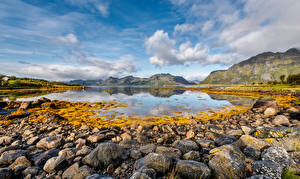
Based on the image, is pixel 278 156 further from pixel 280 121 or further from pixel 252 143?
pixel 280 121

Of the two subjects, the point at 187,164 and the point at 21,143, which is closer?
the point at 187,164

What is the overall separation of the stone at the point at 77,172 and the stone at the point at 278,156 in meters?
7.53

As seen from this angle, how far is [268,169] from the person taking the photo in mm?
4074

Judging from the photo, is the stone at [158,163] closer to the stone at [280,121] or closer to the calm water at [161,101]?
the calm water at [161,101]

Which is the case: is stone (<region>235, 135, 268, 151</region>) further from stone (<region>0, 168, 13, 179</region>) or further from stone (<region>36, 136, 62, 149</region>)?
stone (<region>36, 136, 62, 149</region>)

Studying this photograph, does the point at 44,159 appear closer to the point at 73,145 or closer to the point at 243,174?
the point at 73,145

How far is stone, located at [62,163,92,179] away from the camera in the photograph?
4.56 meters

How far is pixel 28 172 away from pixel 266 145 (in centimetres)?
1101

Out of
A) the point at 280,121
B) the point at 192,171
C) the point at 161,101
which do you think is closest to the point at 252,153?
the point at 192,171

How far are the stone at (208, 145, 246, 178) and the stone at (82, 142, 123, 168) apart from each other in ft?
13.9

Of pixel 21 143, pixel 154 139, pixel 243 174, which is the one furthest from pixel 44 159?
pixel 243 174

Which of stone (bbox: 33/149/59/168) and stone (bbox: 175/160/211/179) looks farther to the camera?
stone (bbox: 33/149/59/168)

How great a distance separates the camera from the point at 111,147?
19.0 ft

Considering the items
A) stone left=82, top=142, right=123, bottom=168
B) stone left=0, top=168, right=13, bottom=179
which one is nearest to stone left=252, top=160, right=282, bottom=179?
stone left=82, top=142, right=123, bottom=168
